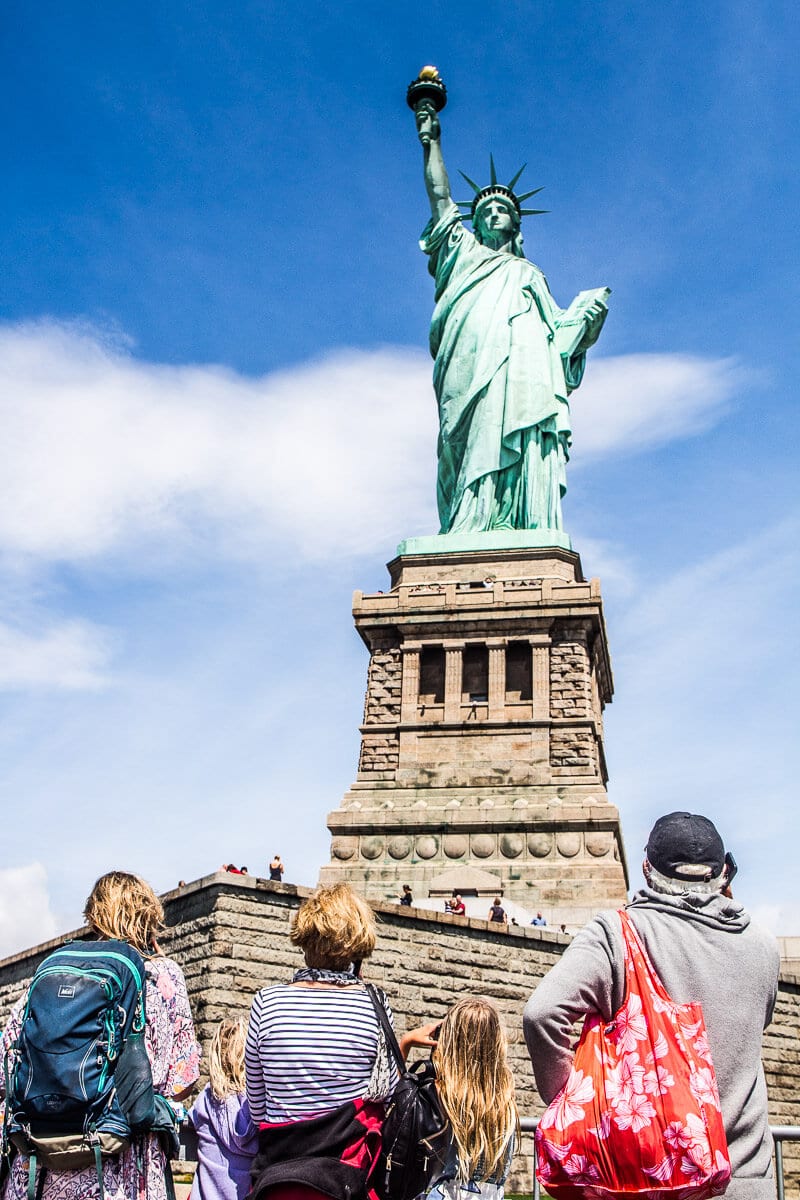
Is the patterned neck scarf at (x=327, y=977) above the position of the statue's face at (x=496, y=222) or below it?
below

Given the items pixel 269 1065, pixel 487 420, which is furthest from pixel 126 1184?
pixel 487 420

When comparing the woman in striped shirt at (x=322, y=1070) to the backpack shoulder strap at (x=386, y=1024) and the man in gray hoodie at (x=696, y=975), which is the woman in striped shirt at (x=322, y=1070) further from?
the man in gray hoodie at (x=696, y=975)

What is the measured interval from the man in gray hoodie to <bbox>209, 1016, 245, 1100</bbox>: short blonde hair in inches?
65.3

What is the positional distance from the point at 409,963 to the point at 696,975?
11322 mm

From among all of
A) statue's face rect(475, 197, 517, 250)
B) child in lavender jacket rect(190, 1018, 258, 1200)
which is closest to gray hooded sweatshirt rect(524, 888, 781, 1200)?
child in lavender jacket rect(190, 1018, 258, 1200)

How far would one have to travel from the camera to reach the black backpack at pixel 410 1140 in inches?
153

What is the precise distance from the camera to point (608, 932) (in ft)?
11.5

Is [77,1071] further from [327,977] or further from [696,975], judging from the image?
[696,975]

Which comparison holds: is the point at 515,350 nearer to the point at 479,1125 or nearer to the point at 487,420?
the point at 487,420

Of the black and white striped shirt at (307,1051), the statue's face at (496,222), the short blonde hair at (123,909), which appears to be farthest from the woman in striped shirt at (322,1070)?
the statue's face at (496,222)

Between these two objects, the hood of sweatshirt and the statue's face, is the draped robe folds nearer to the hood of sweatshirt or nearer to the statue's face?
the statue's face

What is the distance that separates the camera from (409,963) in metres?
14.4

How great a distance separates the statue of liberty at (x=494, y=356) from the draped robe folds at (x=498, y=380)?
2 cm

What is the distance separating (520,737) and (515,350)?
8.58 metres
